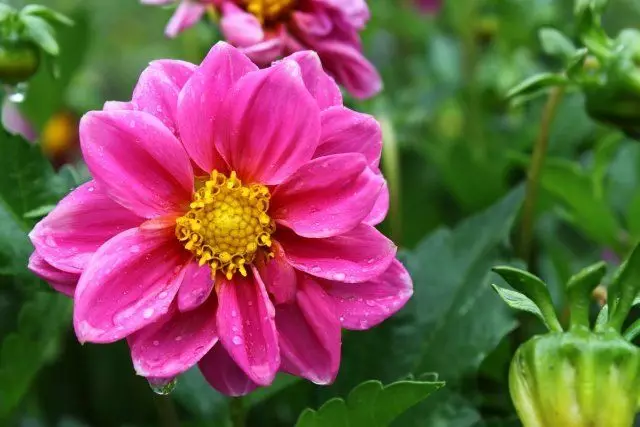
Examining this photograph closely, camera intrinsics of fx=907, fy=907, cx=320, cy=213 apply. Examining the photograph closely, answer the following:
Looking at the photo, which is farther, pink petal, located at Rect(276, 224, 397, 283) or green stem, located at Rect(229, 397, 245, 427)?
green stem, located at Rect(229, 397, 245, 427)

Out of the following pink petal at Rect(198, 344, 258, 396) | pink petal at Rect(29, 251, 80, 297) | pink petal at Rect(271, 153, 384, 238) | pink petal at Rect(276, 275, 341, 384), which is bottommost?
pink petal at Rect(198, 344, 258, 396)

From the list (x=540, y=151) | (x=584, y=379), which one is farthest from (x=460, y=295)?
(x=584, y=379)

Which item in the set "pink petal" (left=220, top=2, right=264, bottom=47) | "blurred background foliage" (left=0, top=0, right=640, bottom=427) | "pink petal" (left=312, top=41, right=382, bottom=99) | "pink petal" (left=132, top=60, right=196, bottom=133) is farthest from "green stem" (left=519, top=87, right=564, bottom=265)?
"pink petal" (left=132, top=60, right=196, bottom=133)

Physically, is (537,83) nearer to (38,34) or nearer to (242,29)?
(242,29)

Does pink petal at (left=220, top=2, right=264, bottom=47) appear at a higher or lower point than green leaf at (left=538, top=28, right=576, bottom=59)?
higher

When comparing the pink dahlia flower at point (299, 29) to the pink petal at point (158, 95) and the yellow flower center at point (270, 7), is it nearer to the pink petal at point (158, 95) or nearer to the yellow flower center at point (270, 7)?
the yellow flower center at point (270, 7)

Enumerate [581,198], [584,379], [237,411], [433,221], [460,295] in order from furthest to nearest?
[433,221], [581,198], [460,295], [237,411], [584,379]

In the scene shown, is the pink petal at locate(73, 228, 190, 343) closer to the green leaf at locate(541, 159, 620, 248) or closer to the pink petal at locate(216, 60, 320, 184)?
the pink petal at locate(216, 60, 320, 184)

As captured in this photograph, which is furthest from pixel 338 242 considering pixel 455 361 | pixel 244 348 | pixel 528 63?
pixel 528 63
